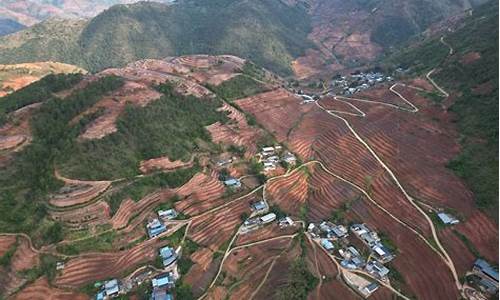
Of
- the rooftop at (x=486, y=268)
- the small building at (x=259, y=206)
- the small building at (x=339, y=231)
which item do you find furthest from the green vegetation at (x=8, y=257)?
the rooftop at (x=486, y=268)

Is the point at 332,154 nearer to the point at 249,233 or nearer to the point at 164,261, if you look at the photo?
the point at 249,233

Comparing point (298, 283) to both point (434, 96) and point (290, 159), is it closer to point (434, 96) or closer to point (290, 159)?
point (290, 159)

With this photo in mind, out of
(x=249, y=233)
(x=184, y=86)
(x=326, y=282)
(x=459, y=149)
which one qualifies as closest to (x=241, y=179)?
(x=249, y=233)

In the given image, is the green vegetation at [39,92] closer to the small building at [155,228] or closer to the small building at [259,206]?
the small building at [155,228]

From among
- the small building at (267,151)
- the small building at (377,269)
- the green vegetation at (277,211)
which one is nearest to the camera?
the small building at (377,269)

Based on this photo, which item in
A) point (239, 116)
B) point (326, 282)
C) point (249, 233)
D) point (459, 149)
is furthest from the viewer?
point (239, 116)

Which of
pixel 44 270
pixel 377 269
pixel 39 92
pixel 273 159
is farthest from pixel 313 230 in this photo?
pixel 39 92
